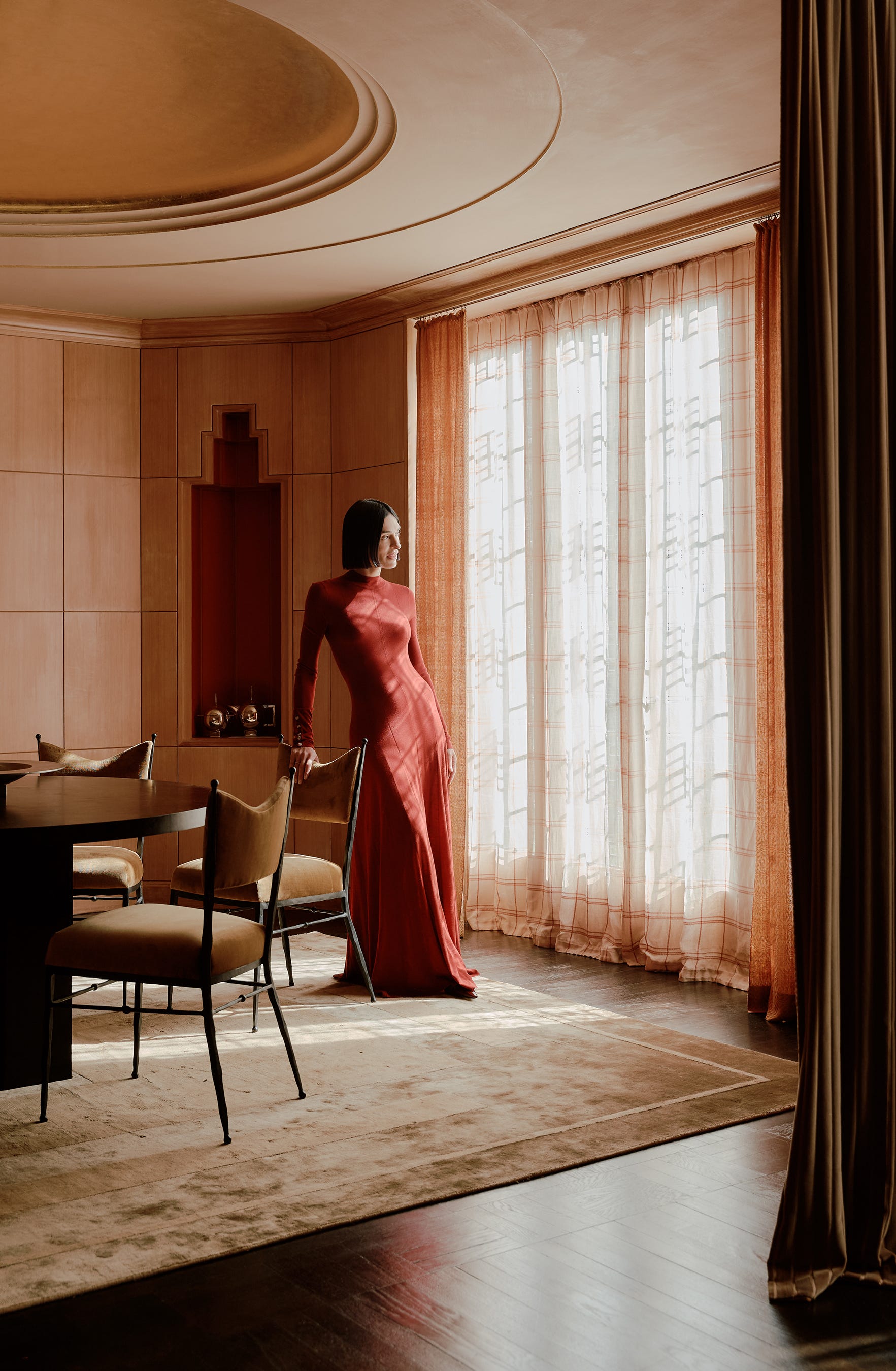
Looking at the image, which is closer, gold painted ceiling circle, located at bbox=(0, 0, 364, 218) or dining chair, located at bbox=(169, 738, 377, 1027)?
gold painted ceiling circle, located at bbox=(0, 0, 364, 218)

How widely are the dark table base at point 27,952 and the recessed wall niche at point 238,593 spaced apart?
3.34 m

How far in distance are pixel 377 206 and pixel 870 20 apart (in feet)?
9.31

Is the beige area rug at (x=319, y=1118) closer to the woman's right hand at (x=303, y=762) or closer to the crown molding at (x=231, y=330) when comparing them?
the woman's right hand at (x=303, y=762)

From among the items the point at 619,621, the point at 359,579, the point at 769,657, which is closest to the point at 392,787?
the point at 359,579

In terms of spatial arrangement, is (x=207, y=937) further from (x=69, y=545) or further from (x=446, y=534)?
(x=69, y=545)

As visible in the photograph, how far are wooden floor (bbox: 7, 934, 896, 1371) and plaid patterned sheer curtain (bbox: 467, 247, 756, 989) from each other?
2372 mm

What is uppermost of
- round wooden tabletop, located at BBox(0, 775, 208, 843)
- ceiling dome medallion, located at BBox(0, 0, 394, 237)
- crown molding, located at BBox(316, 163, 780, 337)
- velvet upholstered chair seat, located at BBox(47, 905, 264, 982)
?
ceiling dome medallion, located at BBox(0, 0, 394, 237)

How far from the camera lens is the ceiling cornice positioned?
497 cm

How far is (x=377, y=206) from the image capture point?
17.0 ft

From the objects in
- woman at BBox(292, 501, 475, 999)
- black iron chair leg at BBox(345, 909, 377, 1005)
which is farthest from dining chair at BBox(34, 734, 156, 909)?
black iron chair leg at BBox(345, 909, 377, 1005)

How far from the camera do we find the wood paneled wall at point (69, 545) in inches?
263

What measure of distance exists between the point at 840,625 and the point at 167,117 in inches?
135

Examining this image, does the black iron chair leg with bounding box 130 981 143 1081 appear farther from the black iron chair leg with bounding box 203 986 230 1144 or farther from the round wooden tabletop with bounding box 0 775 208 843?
the round wooden tabletop with bounding box 0 775 208 843

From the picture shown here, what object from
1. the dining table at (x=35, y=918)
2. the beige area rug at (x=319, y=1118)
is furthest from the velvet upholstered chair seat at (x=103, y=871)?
the dining table at (x=35, y=918)
